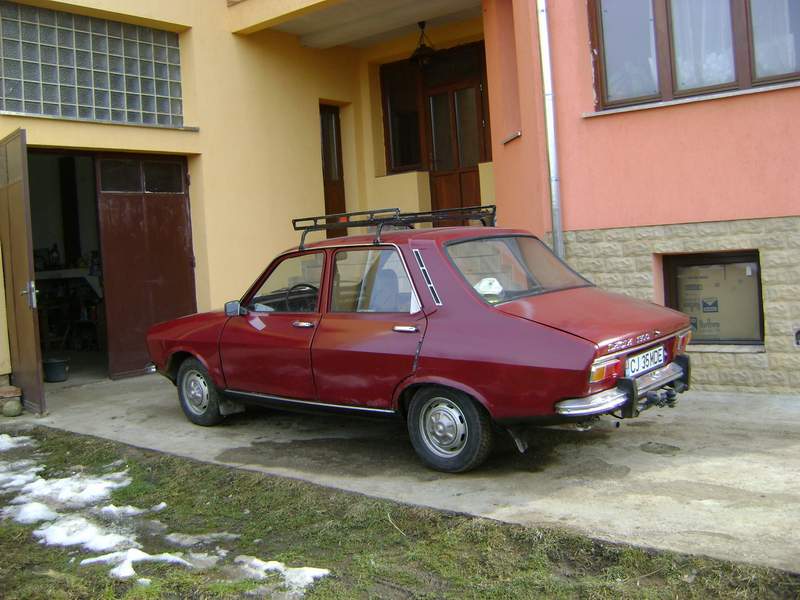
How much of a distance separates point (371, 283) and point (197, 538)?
2179 mm

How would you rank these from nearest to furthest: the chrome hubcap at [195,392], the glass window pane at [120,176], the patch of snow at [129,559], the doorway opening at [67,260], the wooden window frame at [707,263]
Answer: the patch of snow at [129,559], the chrome hubcap at [195,392], the wooden window frame at [707,263], the glass window pane at [120,176], the doorway opening at [67,260]

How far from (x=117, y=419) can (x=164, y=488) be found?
263 cm

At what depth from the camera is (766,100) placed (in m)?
7.27

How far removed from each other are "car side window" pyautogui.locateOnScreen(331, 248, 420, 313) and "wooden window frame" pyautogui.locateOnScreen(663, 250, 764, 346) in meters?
3.69

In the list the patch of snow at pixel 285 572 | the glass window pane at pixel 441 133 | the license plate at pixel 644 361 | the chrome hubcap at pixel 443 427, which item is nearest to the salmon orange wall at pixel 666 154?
the license plate at pixel 644 361

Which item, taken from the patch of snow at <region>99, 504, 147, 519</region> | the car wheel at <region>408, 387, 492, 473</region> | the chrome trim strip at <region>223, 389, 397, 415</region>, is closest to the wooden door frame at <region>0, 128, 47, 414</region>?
the chrome trim strip at <region>223, 389, 397, 415</region>

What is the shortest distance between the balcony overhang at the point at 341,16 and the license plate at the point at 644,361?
681 centimetres

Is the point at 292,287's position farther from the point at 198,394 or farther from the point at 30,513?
the point at 30,513

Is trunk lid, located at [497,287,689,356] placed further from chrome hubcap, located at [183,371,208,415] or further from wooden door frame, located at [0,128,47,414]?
wooden door frame, located at [0,128,47,414]

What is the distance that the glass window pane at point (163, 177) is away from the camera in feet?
34.6

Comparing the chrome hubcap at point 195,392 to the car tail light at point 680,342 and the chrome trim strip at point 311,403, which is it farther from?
the car tail light at point 680,342

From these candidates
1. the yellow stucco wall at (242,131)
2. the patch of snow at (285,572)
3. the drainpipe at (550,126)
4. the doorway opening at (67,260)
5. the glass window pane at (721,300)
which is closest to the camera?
the patch of snow at (285,572)

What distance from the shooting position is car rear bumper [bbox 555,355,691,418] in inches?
185

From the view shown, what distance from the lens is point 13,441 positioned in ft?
23.4
